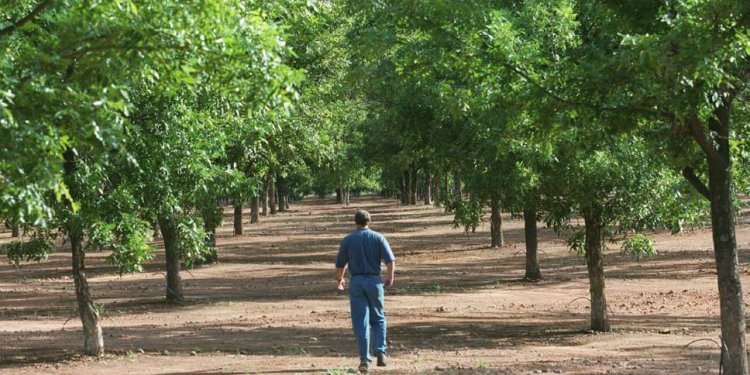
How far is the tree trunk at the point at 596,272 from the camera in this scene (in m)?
17.3

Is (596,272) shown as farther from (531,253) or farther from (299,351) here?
(531,253)

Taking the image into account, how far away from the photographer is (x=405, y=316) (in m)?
20.2

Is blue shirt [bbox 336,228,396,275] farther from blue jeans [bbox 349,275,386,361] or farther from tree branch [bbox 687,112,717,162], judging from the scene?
tree branch [bbox 687,112,717,162]

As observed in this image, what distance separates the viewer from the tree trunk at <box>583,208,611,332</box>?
680 inches

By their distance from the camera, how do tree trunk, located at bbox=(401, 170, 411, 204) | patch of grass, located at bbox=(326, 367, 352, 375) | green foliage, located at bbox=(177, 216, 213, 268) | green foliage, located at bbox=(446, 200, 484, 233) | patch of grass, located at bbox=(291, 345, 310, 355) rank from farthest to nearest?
tree trunk, located at bbox=(401, 170, 411, 204) → green foliage, located at bbox=(446, 200, 484, 233) → green foliage, located at bbox=(177, 216, 213, 268) → patch of grass, located at bbox=(291, 345, 310, 355) → patch of grass, located at bbox=(326, 367, 352, 375)

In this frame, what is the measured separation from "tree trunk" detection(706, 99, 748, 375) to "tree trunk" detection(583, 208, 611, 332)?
6.42m

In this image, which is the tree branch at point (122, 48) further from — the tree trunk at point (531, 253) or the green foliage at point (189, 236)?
the tree trunk at point (531, 253)

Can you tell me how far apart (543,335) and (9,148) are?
12130 mm

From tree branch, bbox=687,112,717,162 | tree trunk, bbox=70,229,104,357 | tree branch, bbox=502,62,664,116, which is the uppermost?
tree branch, bbox=502,62,664,116

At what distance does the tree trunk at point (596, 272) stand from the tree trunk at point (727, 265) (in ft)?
21.1

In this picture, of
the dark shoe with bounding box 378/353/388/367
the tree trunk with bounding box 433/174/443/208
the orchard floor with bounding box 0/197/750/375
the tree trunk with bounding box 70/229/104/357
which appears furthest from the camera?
the tree trunk with bounding box 433/174/443/208

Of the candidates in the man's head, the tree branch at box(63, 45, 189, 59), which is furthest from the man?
the tree branch at box(63, 45, 189, 59)

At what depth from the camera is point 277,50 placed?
7.99 meters

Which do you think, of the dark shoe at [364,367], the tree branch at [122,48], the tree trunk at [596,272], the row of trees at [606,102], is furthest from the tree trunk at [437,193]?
the tree branch at [122,48]
